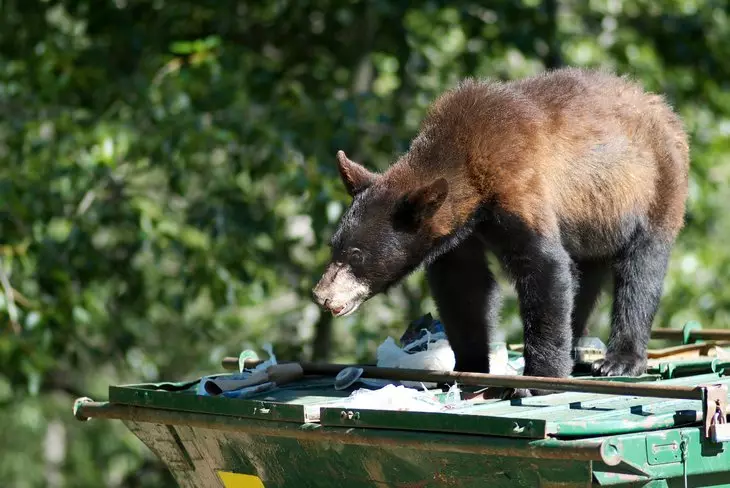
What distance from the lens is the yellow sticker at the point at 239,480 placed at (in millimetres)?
4102

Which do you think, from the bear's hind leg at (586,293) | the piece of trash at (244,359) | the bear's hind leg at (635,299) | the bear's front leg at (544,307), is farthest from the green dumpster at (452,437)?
the bear's hind leg at (586,293)

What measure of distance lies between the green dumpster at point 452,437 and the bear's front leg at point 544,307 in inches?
11.6

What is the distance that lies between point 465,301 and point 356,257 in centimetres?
73

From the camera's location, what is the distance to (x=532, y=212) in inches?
176

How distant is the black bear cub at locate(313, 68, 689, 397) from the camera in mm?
4430

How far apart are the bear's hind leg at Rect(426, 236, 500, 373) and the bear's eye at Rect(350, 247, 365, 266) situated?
1.92 feet

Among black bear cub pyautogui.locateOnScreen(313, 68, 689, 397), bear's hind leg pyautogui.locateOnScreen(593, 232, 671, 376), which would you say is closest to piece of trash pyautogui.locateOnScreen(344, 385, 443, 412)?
black bear cub pyautogui.locateOnScreen(313, 68, 689, 397)

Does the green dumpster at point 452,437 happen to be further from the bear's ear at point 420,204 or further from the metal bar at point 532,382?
the bear's ear at point 420,204

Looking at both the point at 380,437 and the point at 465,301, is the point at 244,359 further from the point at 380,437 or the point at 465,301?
the point at 380,437

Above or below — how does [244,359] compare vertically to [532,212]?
below

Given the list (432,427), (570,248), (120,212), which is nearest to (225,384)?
(432,427)

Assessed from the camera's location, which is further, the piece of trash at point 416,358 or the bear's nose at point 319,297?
the piece of trash at point 416,358

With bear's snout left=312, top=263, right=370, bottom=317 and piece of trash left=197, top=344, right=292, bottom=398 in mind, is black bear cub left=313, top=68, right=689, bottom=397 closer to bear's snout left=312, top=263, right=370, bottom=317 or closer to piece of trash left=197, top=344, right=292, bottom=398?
bear's snout left=312, top=263, right=370, bottom=317


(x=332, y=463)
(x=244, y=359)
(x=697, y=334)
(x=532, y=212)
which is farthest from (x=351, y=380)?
(x=697, y=334)
